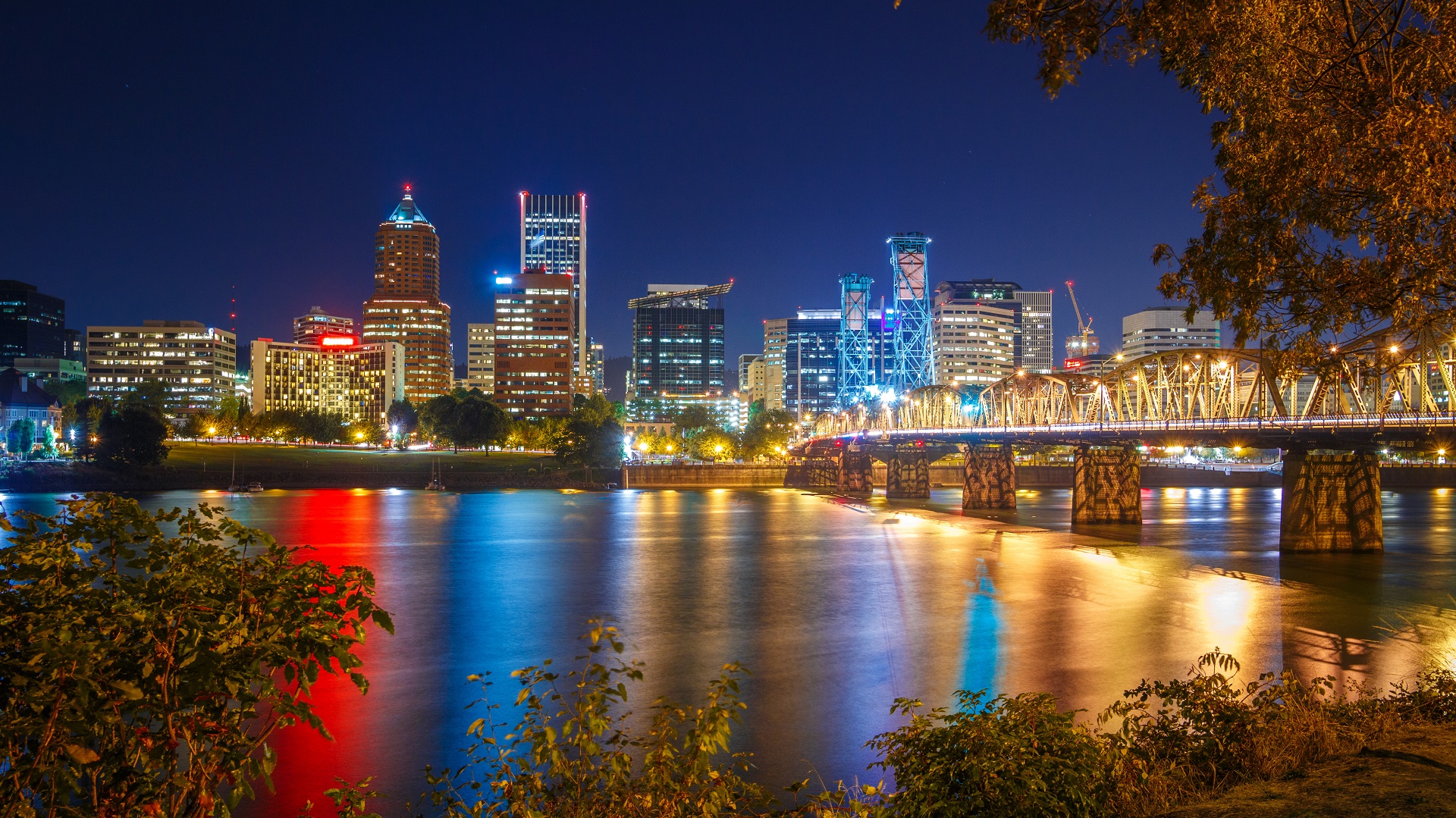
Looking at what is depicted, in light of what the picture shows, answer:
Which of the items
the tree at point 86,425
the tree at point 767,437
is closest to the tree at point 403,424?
the tree at point 86,425

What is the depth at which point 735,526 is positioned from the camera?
244 ft

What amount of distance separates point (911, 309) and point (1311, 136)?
13899 cm

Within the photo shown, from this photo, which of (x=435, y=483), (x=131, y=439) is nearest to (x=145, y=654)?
(x=131, y=439)

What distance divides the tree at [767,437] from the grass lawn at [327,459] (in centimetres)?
3856

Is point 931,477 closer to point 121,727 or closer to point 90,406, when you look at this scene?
point 90,406

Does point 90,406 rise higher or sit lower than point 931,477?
higher

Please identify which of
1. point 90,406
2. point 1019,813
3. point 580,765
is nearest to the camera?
point 1019,813

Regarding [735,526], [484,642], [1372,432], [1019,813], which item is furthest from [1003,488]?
[1019,813]

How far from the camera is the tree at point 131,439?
102 m

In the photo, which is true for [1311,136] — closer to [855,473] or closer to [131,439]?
[855,473]

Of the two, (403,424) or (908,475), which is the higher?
(403,424)

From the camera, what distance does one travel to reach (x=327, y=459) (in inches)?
5448

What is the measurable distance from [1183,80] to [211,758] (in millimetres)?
13897

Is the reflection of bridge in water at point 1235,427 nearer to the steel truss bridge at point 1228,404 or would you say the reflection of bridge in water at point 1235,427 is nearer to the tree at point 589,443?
the steel truss bridge at point 1228,404
